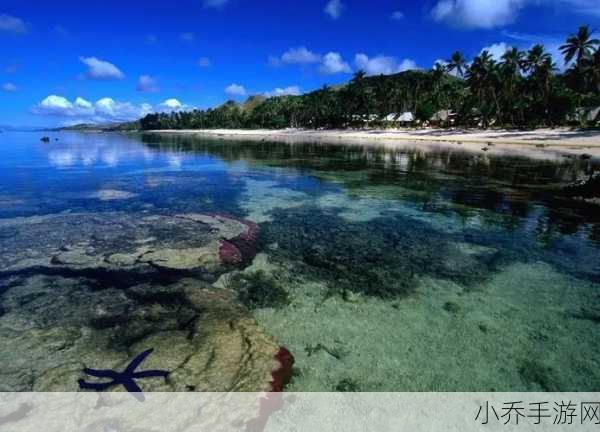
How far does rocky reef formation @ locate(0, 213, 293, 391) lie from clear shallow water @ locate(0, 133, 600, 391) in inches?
2.8

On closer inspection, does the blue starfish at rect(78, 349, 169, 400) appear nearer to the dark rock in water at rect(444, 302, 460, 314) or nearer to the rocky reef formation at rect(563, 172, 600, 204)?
the dark rock in water at rect(444, 302, 460, 314)

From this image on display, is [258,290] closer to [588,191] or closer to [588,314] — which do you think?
[588,314]

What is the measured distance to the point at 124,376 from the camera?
6.68 meters

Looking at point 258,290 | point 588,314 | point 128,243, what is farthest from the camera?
point 128,243

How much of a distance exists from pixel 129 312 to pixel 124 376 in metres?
2.58

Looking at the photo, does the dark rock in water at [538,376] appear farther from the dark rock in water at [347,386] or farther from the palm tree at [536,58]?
the palm tree at [536,58]

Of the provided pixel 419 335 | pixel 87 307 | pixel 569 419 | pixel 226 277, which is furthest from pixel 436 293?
pixel 87 307

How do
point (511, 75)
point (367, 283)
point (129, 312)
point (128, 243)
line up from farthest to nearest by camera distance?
point (511, 75), point (128, 243), point (367, 283), point (129, 312)

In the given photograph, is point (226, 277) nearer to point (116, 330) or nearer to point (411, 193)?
point (116, 330)

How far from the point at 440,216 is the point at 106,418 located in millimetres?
16594

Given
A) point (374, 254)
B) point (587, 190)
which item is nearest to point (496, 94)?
point (587, 190)

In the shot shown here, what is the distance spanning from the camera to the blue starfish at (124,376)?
6.38 metres

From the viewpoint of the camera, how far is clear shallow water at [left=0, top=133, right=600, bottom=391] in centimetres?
739

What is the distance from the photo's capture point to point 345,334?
8.47 m
